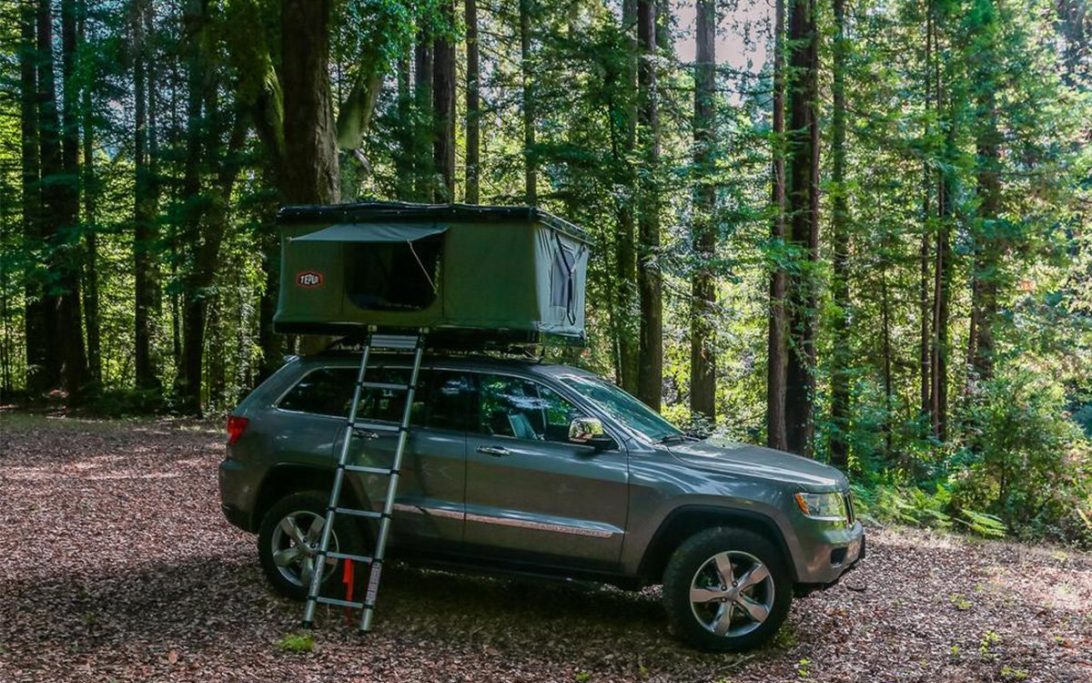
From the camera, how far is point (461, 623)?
6328 millimetres

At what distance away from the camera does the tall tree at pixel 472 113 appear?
17.2 m

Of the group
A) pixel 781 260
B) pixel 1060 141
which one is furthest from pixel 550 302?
pixel 1060 141

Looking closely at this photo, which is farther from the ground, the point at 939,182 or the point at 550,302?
the point at 939,182

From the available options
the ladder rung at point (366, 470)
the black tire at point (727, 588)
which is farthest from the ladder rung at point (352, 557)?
the black tire at point (727, 588)

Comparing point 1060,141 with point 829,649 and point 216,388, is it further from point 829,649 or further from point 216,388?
point 216,388

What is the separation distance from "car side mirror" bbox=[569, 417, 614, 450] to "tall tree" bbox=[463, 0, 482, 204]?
1119cm

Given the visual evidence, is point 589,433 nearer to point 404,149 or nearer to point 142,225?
point 404,149

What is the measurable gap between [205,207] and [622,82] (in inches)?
343

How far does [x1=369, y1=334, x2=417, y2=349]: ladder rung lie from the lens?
22.1 ft

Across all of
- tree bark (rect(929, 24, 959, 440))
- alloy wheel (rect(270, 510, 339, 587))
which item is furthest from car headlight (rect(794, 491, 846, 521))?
tree bark (rect(929, 24, 959, 440))

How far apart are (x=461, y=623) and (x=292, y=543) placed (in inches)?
55.2

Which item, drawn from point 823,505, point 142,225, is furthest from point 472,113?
point 823,505

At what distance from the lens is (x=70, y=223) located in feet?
70.7

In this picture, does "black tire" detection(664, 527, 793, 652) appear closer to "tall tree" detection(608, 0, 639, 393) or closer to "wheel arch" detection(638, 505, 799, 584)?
"wheel arch" detection(638, 505, 799, 584)
